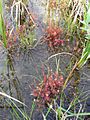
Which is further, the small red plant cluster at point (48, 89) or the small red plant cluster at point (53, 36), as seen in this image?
the small red plant cluster at point (53, 36)

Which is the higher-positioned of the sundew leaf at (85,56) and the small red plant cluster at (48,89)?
the sundew leaf at (85,56)

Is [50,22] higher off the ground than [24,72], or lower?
higher

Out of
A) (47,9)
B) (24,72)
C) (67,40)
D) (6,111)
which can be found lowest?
(6,111)

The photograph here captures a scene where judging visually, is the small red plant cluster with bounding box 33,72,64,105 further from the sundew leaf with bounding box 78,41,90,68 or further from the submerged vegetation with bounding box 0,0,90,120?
the sundew leaf with bounding box 78,41,90,68

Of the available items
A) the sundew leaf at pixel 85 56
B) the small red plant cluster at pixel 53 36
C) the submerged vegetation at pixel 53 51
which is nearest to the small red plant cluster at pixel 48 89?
the submerged vegetation at pixel 53 51

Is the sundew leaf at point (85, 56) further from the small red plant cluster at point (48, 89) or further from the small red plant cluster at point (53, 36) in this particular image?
the small red plant cluster at point (53, 36)

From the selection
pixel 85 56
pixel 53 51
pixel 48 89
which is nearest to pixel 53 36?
pixel 53 51

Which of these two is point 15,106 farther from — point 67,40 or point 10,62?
point 67,40

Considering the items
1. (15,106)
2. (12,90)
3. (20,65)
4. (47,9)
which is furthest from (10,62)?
(47,9)
